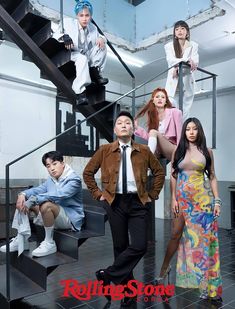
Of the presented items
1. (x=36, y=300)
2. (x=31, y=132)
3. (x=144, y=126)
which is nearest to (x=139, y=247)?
(x=36, y=300)

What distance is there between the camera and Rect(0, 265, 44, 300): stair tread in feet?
7.47

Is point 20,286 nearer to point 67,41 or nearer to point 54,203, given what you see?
point 54,203

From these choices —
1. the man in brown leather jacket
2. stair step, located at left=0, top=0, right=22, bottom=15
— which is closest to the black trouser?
the man in brown leather jacket

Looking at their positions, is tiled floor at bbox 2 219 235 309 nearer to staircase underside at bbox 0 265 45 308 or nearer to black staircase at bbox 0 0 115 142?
staircase underside at bbox 0 265 45 308

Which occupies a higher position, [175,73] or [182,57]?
[182,57]

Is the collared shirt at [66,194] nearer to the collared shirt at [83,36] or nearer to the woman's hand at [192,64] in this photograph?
the collared shirt at [83,36]

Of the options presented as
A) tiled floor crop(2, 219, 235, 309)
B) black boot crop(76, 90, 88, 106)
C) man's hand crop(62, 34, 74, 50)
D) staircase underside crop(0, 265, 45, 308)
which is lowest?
tiled floor crop(2, 219, 235, 309)

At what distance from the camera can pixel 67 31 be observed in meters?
3.48

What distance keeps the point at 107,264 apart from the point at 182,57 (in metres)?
2.84

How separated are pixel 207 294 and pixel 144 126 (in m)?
1.85

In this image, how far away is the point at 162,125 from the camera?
10.5 ft

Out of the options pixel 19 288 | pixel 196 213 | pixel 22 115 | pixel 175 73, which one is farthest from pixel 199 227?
pixel 22 115

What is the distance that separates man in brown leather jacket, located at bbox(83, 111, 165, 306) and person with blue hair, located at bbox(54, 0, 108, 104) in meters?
1.30

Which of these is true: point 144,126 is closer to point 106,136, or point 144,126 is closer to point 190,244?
point 106,136
